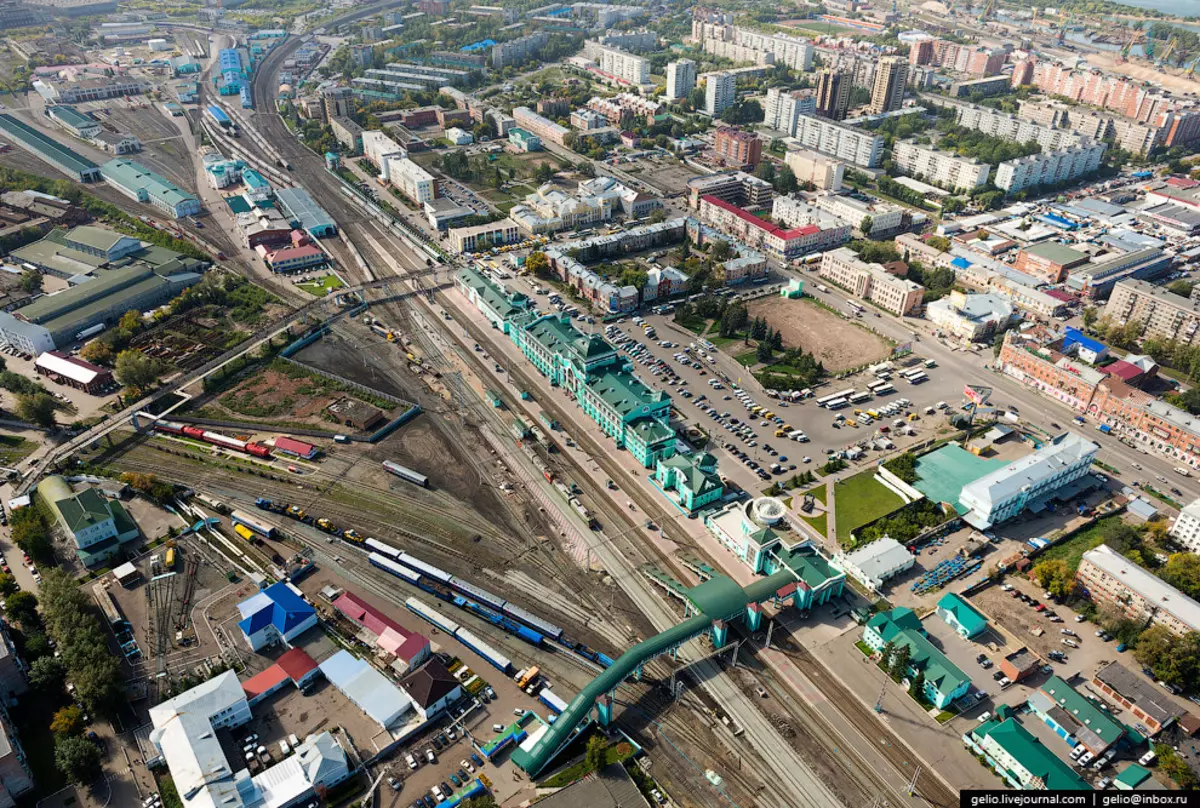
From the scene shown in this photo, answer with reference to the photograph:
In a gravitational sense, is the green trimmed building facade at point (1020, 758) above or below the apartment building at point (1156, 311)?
below

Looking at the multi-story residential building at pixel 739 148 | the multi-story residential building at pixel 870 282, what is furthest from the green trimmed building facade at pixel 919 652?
the multi-story residential building at pixel 739 148

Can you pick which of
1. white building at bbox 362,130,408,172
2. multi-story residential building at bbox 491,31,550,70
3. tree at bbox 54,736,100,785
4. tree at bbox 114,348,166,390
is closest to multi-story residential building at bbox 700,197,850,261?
white building at bbox 362,130,408,172

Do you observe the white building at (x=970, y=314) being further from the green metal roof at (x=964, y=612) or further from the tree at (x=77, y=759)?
the tree at (x=77, y=759)

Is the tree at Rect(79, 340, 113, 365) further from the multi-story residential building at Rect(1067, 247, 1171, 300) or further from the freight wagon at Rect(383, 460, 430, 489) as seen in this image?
the multi-story residential building at Rect(1067, 247, 1171, 300)

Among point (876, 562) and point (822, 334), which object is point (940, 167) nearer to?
point (822, 334)

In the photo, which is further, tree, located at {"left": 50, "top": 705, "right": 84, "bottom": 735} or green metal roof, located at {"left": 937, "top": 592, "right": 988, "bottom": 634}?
green metal roof, located at {"left": 937, "top": 592, "right": 988, "bottom": 634}

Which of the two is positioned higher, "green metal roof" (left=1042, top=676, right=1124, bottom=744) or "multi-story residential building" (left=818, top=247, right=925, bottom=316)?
"multi-story residential building" (left=818, top=247, right=925, bottom=316)

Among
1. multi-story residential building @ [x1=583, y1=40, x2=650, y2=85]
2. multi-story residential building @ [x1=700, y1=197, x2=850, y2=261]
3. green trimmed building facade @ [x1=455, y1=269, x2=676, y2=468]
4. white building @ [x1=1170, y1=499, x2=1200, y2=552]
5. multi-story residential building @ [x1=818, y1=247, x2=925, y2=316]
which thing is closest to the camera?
white building @ [x1=1170, y1=499, x2=1200, y2=552]
